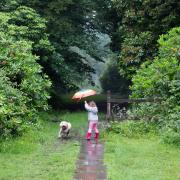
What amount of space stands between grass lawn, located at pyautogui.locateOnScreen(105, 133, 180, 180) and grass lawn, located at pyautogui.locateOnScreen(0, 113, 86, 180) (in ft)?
3.02

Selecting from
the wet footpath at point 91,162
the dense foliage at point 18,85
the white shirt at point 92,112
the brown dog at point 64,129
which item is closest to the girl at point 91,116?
the white shirt at point 92,112

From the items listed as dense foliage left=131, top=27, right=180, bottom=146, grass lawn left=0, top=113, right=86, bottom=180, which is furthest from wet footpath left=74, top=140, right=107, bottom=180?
dense foliage left=131, top=27, right=180, bottom=146

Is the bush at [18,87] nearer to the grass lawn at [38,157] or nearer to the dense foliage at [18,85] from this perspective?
the dense foliage at [18,85]

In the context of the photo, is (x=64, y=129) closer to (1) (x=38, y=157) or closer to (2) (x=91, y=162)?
(1) (x=38, y=157)

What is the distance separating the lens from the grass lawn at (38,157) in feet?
30.9

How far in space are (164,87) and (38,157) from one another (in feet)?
21.6

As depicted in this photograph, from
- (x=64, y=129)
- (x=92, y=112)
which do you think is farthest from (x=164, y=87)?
(x=64, y=129)

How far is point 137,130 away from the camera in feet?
49.0

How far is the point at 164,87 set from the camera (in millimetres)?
16281

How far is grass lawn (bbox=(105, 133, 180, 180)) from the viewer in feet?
31.1

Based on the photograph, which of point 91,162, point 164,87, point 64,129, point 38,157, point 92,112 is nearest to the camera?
point 91,162

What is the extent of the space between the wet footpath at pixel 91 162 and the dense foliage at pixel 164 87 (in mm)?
2121

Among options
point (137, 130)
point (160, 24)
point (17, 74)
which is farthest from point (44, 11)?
point (137, 130)

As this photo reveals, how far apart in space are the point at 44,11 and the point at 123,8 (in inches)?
159
